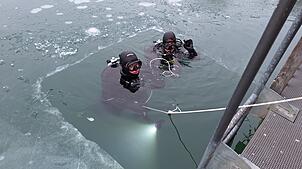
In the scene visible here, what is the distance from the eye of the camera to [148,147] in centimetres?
328

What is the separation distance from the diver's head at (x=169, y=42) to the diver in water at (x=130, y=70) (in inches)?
25.3

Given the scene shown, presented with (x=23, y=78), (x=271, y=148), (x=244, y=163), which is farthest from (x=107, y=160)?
(x=23, y=78)

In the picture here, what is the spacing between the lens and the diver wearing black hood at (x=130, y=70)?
360cm

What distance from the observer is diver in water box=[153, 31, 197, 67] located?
13.8 ft

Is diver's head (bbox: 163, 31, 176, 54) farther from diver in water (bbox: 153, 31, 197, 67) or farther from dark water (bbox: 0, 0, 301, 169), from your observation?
dark water (bbox: 0, 0, 301, 169)

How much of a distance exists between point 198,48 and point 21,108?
2.73 meters

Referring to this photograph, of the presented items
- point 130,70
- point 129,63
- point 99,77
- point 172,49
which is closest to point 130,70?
point 130,70

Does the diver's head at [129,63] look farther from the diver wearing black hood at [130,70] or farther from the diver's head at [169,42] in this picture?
the diver's head at [169,42]

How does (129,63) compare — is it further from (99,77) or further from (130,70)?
(99,77)

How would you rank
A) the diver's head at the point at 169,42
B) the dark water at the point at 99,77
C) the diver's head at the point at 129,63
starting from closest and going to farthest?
the dark water at the point at 99,77
the diver's head at the point at 129,63
the diver's head at the point at 169,42

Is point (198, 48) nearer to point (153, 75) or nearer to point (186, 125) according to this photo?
point (153, 75)

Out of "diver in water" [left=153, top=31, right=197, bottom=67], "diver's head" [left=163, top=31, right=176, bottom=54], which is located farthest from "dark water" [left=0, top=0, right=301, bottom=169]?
"diver's head" [left=163, top=31, right=176, bottom=54]

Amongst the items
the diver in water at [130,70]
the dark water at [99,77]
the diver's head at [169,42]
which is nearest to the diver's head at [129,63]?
the diver in water at [130,70]

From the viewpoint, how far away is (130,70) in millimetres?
3668
